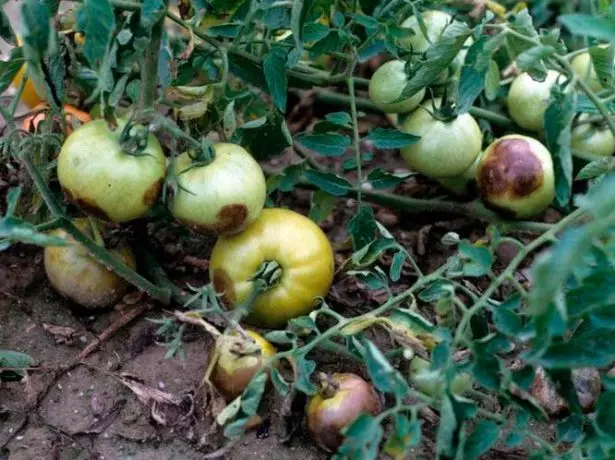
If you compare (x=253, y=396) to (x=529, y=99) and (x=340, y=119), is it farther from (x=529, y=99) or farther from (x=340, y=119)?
(x=529, y=99)

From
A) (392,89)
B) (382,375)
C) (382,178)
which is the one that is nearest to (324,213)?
(382,178)

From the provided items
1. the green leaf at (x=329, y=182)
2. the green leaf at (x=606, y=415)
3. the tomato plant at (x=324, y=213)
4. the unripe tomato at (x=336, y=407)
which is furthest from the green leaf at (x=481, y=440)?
the green leaf at (x=329, y=182)

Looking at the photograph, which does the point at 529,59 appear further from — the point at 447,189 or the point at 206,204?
the point at 447,189

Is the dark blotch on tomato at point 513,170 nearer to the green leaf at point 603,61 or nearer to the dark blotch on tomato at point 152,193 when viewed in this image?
the green leaf at point 603,61

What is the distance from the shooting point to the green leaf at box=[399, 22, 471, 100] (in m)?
1.20

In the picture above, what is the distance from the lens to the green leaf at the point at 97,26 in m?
0.98

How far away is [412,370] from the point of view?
1.26 metres

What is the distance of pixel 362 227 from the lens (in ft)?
4.60

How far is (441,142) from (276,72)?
31 cm

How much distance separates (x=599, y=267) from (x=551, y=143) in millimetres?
196

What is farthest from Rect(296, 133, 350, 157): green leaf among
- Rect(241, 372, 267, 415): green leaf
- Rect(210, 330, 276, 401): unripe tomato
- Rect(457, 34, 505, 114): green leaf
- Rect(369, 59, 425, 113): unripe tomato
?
Rect(241, 372, 267, 415): green leaf

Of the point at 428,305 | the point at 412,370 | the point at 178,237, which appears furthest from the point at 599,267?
the point at 178,237

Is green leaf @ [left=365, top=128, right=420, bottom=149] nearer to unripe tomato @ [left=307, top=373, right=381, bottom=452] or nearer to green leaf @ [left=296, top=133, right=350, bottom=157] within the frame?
green leaf @ [left=296, top=133, right=350, bottom=157]

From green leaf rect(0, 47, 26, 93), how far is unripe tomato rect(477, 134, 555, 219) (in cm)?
77
